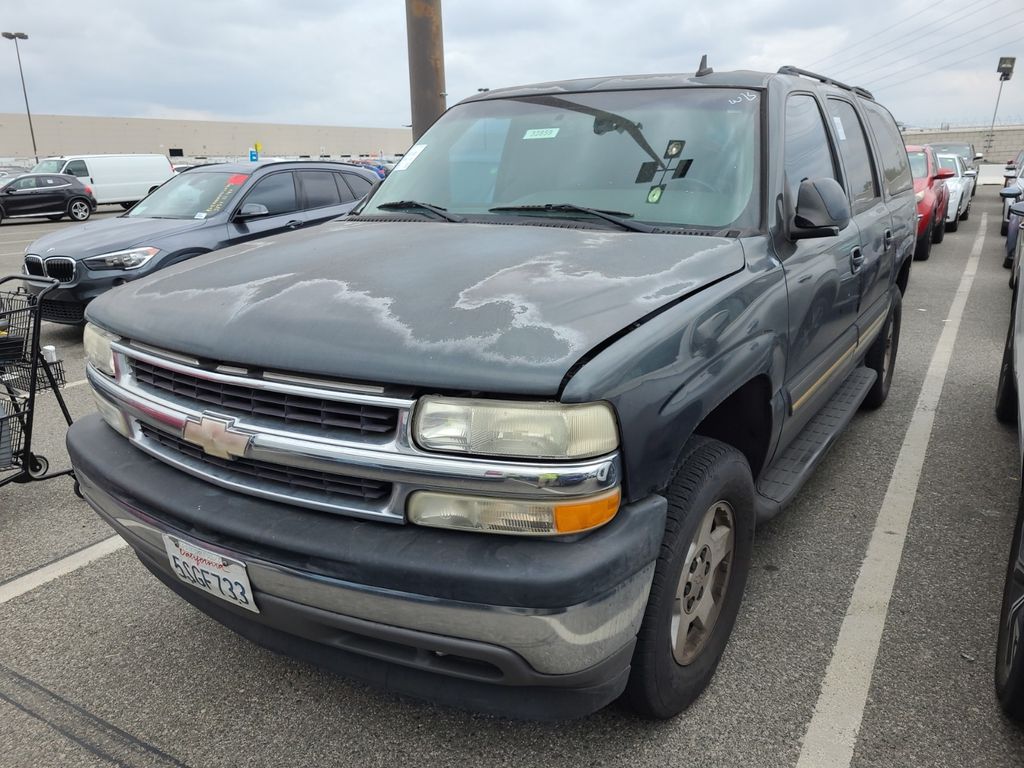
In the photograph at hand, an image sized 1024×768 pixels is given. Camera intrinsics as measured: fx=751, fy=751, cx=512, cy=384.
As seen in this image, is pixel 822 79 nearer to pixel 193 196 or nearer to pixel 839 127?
pixel 839 127

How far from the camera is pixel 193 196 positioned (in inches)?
314

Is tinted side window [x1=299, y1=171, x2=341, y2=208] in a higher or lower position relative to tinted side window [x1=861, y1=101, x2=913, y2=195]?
lower

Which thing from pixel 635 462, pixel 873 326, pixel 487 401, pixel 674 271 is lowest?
pixel 873 326

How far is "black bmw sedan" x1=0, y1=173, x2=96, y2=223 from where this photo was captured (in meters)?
22.2

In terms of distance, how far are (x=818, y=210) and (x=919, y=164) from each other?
11664 millimetres

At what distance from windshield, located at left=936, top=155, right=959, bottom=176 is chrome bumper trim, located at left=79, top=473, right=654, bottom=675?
1618cm

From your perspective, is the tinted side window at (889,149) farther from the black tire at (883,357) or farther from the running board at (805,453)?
the running board at (805,453)

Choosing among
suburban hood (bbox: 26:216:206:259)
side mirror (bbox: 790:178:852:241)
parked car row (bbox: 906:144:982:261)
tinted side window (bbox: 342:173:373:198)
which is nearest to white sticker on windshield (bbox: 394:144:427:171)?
side mirror (bbox: 790:178:852:241)

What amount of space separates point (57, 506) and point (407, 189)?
7.99 ft

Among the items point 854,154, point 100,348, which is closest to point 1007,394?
point 854,154

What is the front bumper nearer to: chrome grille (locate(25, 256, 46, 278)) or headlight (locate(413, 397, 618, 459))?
headlight (locate(413, 397, 618, 459))

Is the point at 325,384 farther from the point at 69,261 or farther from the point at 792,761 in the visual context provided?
the point at 69,261

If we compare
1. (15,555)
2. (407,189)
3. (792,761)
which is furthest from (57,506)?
(792,761)

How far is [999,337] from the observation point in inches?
272
